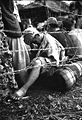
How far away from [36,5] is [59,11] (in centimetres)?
132

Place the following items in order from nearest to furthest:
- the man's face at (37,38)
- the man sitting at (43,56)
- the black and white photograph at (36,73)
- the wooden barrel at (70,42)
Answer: the black and white photograph at (36,73), the man sitting at (43,56), the man's face at (37,38), the wooden barrel at (70,42)

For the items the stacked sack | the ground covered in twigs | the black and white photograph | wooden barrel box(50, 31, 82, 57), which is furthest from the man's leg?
wooden barrel box(50, 31, 82, 57)

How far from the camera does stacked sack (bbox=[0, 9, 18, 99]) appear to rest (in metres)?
3.62

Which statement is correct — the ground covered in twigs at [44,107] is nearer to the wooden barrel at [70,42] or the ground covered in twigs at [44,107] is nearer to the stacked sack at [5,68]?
the stacked sack at [5,68]

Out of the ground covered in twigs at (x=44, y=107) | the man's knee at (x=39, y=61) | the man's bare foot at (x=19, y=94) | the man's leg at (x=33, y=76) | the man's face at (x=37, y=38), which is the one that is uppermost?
the man's face at (x=37, y=38)

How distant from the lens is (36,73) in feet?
13.9

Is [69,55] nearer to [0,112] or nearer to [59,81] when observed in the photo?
[59,81]

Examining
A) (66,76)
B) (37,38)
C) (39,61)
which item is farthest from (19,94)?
(37,38)

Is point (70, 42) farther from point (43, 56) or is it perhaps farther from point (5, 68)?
point (5, 68)

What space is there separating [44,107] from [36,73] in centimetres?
85

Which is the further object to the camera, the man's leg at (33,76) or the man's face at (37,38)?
the man's face at (37,38)

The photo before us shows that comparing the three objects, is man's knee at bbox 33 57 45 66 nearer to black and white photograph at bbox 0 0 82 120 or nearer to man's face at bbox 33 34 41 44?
black and white photograph at bbox 0 0 82 120

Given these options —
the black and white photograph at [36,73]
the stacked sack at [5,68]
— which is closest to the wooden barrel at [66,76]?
the black and white photograph at [36,73]

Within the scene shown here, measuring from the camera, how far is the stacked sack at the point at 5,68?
3.62 meters
